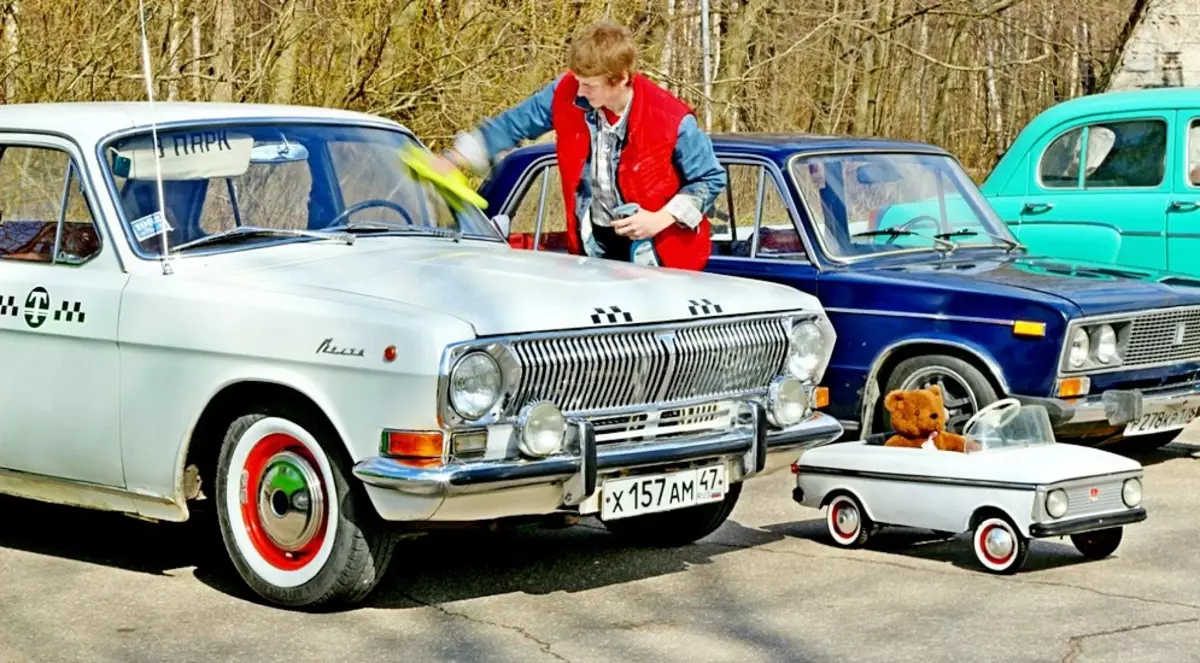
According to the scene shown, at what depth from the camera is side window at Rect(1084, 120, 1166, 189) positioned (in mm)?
11984

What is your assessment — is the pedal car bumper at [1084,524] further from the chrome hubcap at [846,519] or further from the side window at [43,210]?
the side window at [43,210]

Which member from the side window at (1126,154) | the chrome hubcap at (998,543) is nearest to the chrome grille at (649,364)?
the chrome hubcap at (998,543)

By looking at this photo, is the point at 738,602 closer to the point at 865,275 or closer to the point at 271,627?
the point at 271,627

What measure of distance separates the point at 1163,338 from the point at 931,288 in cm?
117

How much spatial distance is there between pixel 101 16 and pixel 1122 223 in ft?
25.4

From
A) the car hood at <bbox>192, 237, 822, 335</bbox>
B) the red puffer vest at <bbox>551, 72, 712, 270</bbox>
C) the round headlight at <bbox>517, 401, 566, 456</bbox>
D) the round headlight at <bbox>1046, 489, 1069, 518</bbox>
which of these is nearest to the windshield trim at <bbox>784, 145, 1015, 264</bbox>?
the red puffer vest at <bbox>551, 72, 712, 270</bbox>

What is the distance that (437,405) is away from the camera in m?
5.91

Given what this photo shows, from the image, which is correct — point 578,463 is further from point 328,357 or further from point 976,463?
point 976,463

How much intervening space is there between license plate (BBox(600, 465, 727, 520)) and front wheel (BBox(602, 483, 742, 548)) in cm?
88

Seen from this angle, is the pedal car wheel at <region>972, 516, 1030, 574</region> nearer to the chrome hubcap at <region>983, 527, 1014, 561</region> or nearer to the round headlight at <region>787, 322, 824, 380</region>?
the chrome hubcap at <region>983, 527, 1014, 561</region>

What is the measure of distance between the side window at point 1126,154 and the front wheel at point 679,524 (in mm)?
5375

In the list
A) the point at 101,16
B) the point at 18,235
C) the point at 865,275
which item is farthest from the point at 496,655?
the point at 101,16

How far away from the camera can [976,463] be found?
23.2ft

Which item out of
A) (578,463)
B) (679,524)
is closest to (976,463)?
(679,524)
